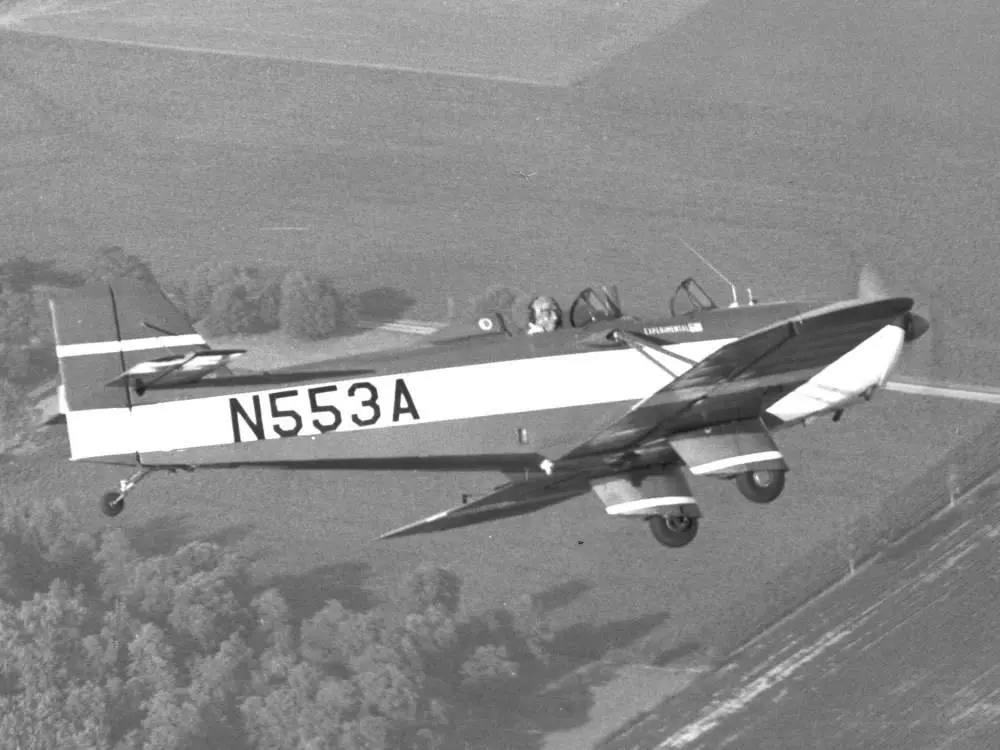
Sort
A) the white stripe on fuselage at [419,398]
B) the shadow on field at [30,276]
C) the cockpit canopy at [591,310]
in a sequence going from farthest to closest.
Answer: the shadow on field at [30,276] < the cockpit canopy at [591,310] < the white stripe on fuselage at [419,398]

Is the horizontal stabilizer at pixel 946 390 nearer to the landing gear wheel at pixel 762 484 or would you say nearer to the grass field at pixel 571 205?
the grass field at pixel 571 205

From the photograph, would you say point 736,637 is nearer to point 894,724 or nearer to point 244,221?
point 894,724

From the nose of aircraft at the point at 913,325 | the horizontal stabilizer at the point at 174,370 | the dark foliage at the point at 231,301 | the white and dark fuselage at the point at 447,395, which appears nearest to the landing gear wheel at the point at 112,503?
the white and dark fuselage at the point at 447,395

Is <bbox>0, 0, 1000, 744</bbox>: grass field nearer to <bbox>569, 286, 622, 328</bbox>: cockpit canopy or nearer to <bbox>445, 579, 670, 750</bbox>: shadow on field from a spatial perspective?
<bbox>445, 579, 670, 750</bbox>: shadow on field

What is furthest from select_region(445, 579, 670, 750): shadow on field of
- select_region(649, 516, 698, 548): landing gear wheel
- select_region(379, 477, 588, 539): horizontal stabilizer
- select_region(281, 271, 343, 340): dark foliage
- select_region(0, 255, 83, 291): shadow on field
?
select_region(0, 255, 83, 291): shadow on field

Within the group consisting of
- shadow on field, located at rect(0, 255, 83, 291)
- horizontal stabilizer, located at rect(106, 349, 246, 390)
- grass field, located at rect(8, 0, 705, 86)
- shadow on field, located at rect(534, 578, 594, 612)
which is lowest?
shadow on field, located at rect(534, 578, 594, 612)

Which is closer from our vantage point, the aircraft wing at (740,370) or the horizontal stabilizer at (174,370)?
the aircraft wing at (740,370)

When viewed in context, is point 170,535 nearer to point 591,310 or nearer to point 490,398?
point 490,398
